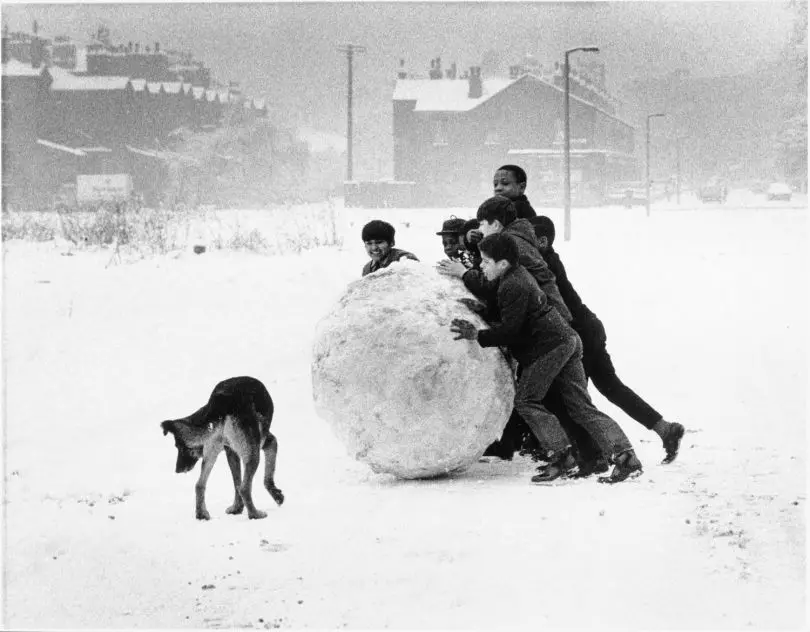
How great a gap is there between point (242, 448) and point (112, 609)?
1386 millimetres

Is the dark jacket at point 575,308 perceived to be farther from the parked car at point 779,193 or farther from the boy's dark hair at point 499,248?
the parked car at point 779,193

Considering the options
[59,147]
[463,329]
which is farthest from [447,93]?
[463,329]

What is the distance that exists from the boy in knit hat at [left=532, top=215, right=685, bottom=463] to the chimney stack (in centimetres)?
4659

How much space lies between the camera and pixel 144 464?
9156 mm

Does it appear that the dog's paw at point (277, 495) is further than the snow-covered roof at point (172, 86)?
No

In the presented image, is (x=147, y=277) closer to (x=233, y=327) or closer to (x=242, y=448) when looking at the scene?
(x=233, y=327)

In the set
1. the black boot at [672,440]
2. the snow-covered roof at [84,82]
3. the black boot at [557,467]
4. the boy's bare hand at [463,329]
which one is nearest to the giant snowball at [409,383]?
the boy's bare hand at [463,329]

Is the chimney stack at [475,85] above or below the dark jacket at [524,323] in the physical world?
above

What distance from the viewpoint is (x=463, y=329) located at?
7.30 meters

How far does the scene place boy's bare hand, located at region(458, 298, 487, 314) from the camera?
7613 mm

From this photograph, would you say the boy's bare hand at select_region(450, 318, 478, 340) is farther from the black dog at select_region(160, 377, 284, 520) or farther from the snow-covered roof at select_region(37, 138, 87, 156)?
the snow-covered roof at select_region(37, 138, 87, 156)

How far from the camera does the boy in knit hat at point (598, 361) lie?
8.16 meters

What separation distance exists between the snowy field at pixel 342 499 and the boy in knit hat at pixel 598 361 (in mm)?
293

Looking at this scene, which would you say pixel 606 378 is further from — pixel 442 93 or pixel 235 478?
pixel 442 93
